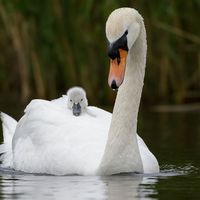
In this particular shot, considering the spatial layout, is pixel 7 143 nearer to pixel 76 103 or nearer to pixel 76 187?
pixel 76 103

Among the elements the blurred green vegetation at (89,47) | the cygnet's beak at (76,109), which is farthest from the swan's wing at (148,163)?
the blurred green vegetation at (89,47)

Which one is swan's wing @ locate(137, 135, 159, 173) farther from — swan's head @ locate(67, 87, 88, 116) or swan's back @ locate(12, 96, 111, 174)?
swan's head @ locate(67, 87, 88, 116)

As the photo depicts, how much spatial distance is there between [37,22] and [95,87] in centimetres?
146

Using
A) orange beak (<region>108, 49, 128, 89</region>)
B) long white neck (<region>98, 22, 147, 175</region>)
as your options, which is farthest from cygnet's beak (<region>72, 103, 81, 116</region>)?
orange beak (<region>108, 49, 128, 89</region>)

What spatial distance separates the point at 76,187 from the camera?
26.4ft

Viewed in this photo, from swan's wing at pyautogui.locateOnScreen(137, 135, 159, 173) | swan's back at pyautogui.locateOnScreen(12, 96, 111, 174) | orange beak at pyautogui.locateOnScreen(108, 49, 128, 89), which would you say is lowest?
swan's wing at pyautogui.locateOnScreen(137, 135, 159, 173)

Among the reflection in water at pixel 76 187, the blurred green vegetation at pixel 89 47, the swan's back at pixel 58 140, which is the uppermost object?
the blurred green vegetation at pixel 89 47

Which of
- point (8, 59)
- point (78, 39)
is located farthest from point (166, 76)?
point (8, 59)

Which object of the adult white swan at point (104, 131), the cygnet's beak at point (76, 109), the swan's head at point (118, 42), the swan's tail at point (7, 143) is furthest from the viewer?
the swan's tail at point (7, 143)

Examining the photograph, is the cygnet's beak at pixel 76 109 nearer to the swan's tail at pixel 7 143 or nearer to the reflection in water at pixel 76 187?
the swan's tail at pixel 7 143

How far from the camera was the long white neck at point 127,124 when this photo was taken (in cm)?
877

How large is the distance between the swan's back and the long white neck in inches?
6.4

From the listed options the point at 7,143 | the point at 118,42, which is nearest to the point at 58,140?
the point at 118,42

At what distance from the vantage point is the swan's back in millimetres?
A: 8930
